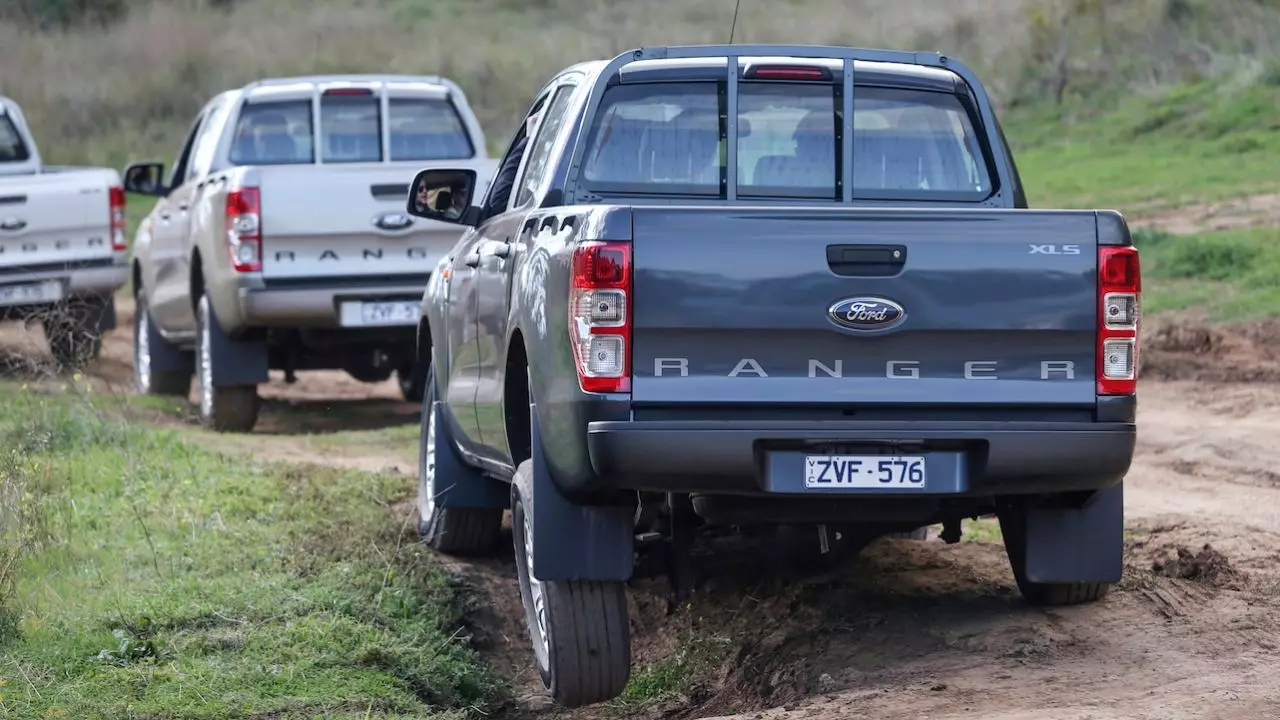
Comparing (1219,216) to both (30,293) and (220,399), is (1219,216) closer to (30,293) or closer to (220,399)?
(220,399)

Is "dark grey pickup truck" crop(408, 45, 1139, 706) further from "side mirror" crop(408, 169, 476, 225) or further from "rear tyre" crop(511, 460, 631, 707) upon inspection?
"side mirror" crop(408, 169, 476, 225)

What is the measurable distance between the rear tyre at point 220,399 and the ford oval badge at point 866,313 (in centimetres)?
679

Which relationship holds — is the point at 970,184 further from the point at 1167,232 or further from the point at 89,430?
the point at 1167,232

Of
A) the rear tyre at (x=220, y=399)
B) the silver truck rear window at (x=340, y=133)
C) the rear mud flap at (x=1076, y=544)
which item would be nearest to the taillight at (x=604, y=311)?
the rear mud flap at (x=1076, y=544)

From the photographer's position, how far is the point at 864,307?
501cm

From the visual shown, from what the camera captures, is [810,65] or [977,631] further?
[810,65]

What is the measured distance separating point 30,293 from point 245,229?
3.33 meters

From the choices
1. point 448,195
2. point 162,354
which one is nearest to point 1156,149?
point 162,354

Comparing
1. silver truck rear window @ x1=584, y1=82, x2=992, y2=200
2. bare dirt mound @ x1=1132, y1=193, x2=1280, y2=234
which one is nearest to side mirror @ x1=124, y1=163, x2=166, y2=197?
silver truck rear window @ x1=584, y1=82, x2=992, y2=200

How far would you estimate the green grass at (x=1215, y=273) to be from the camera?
13.2 metres

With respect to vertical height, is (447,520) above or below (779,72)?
below

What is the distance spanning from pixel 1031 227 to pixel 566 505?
4.76 ft

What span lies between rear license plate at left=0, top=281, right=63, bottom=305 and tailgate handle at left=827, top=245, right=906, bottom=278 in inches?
362

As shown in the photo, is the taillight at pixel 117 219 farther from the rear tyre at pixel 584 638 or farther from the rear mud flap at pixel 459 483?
the rear tyre at pixel 584 638
